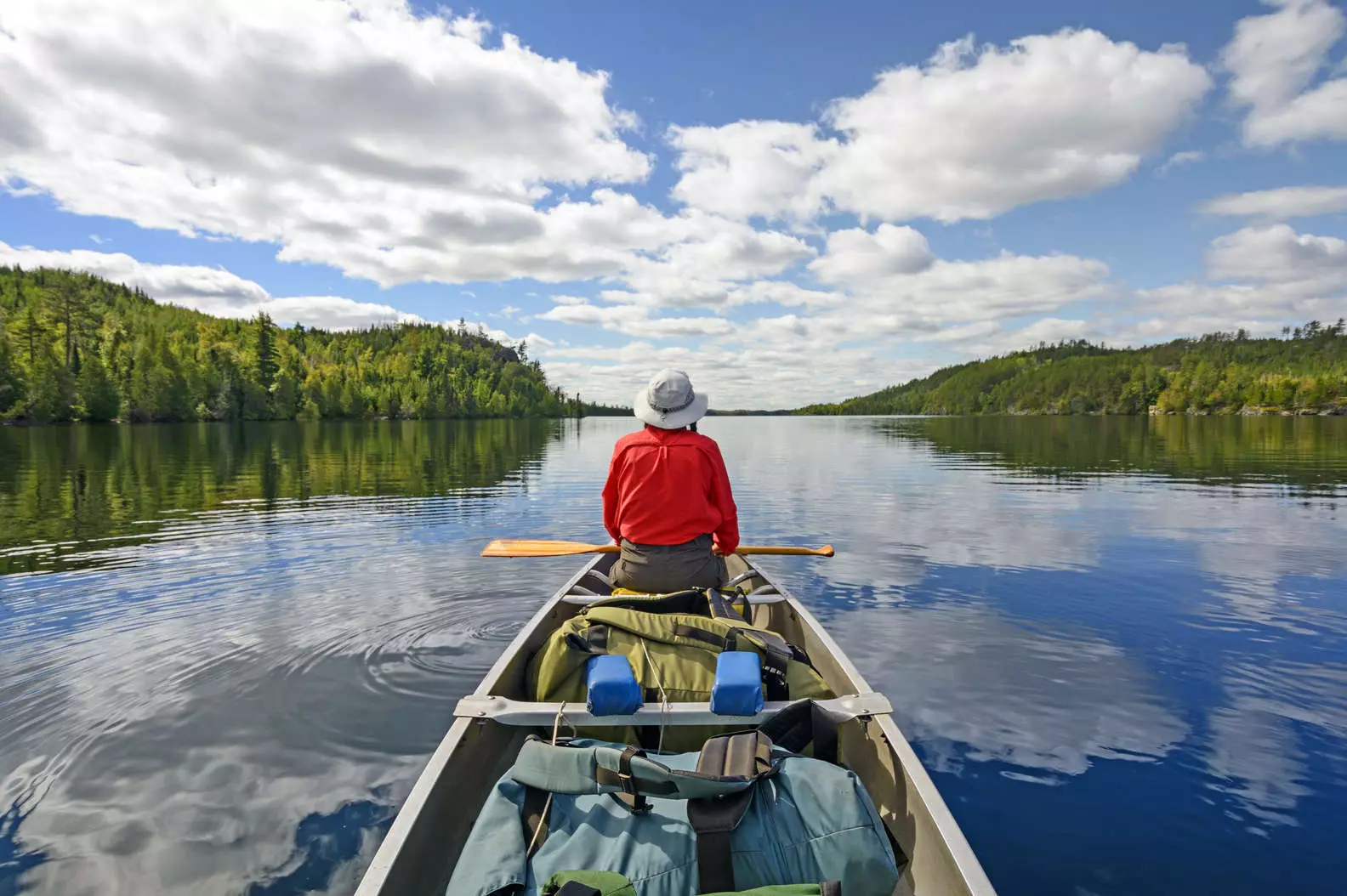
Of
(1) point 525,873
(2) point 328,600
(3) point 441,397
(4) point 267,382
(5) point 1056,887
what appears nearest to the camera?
(1) point 525,873

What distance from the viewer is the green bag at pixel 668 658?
4414mm

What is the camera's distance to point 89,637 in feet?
28.2

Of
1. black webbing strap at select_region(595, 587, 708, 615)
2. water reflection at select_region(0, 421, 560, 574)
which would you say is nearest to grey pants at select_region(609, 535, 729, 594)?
black webbing strap at select_region(595, 587, 708, 615)

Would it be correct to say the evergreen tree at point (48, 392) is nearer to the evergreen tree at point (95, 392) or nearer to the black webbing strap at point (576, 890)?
the evergreen tree at point (95, 392)

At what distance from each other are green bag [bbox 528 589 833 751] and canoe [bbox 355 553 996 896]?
0.66 feet

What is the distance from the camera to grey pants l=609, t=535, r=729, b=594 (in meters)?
6.47

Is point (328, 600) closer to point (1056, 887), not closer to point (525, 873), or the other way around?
point (525, 873)

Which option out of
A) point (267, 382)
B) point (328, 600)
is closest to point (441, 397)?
point (267, 382)

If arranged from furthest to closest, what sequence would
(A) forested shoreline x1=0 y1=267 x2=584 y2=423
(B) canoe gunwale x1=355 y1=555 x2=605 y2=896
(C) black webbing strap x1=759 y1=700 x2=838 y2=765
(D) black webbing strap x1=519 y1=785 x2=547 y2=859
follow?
1. (A) forested shoreline x1=0 y1=267 x2=584 y2=423
2. (C) black webbing strap x1=759 y1=700 x2=838 y2=765
3. (D) black webbing strap x1=519 y1=785 x2=547 y2=859
4. (B) canoe gunwale x1=355 y1=555 x2=605 y2=896

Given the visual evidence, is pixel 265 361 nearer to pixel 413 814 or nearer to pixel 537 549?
pixel 537 549

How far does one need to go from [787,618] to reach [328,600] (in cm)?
746

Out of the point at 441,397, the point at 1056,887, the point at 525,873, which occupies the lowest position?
the point at 1056,887

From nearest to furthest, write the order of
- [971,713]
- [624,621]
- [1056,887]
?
[1056,887] → [624,621] → [971,713]

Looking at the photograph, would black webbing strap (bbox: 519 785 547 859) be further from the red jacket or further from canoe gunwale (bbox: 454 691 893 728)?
the red jacket
